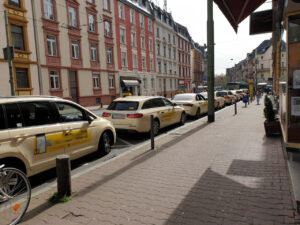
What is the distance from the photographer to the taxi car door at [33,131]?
12.6 feet

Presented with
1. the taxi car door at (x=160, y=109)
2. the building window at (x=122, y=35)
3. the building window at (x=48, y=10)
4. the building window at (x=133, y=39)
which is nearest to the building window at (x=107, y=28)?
the building window at (x=122, y=35)

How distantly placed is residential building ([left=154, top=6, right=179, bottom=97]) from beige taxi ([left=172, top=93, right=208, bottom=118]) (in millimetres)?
26811

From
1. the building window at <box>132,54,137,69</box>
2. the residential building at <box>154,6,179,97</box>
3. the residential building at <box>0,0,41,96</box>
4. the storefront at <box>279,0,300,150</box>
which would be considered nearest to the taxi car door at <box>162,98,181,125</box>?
the storefront at <box>279,0,300,150</box>

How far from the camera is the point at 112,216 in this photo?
10.1 feet

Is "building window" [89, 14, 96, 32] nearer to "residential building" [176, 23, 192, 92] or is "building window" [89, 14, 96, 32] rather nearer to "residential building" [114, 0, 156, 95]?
"residential building" [114, 0, 156, 95]

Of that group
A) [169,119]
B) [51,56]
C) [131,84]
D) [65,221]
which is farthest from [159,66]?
[65,221]

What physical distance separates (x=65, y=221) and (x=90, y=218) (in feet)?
1.04

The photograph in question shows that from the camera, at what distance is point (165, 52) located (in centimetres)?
4428

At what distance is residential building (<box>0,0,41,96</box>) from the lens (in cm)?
1775

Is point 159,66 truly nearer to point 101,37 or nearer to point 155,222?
point 101,37

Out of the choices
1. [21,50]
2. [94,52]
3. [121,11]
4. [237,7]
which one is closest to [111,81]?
[94,52]

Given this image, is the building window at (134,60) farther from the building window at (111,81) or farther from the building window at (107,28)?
the building window at (107,28)

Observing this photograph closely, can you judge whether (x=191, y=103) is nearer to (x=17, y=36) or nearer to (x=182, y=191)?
(x=182, y=191)

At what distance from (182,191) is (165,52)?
42.6 metres
